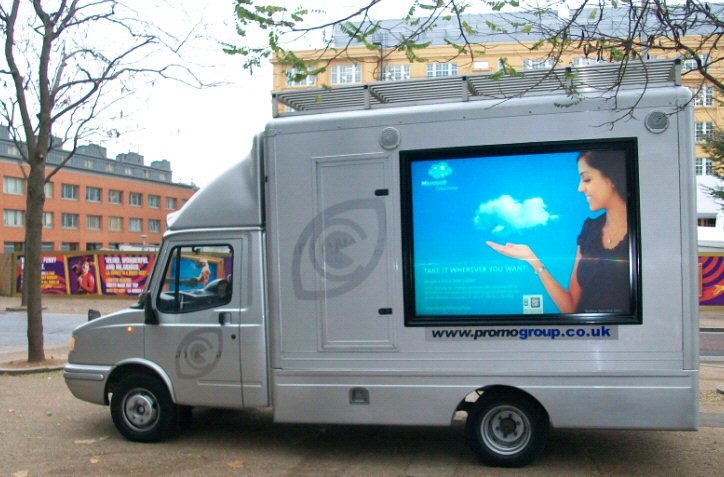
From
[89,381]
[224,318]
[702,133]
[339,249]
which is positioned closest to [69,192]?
[702,133]

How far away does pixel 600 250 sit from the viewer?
579 centimetres

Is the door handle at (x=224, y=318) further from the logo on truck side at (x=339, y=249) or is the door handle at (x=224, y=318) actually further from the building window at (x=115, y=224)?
the building window at (x=115, y=224)

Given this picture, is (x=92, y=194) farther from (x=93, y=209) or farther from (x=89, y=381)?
(x=89, y=381)

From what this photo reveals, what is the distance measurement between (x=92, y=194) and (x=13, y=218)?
9.66 m

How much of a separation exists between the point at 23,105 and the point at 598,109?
10036 mm

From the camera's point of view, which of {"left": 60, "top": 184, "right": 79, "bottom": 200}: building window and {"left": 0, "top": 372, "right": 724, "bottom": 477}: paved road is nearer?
{"left": 0, "top": 372, "right": 724, "bottom": 477}: paved road

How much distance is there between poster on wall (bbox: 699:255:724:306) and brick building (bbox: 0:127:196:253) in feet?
154

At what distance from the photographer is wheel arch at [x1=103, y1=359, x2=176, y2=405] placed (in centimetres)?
688

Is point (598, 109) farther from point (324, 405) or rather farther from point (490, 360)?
point (324, 405)

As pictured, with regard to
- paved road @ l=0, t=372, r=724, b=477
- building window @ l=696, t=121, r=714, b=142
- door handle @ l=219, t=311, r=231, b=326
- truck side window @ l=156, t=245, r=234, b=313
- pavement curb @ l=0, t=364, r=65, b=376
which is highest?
building window @ l=696, t=121, r=714, b=142

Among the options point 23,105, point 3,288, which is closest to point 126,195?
point 3,288

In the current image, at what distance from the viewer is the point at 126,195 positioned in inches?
3061

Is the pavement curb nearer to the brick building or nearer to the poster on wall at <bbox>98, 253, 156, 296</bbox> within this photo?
the poster on wall at <bbox>98, 253, 156, 296</bbox>

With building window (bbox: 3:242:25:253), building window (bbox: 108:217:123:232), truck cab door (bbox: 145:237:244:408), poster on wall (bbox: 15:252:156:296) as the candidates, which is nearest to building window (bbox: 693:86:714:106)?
truck cab door (bbox: 145:237:244:408)
